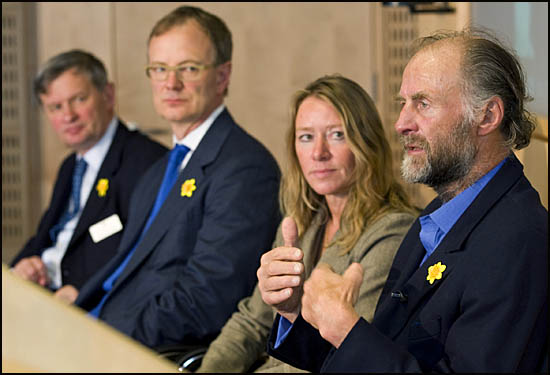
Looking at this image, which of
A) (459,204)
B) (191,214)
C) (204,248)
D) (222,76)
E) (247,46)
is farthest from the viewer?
(247,46)

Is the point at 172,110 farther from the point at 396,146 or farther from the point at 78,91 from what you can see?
the point at 396,146

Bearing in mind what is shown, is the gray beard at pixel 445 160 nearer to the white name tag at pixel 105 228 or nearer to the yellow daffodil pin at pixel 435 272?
the yellow daffodil pin at pixel 435 272

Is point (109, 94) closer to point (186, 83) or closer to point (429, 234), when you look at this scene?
point (186, 83)

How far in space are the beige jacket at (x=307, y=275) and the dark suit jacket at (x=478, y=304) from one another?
1.44 ft

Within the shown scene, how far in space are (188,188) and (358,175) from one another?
0.71m

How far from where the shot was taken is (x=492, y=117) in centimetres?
171

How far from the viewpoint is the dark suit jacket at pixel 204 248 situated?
2.69m

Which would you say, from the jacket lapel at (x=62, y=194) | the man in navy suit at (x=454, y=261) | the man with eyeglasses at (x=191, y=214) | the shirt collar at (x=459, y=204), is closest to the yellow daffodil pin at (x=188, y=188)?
the man with eyeglasses at (x=191, y=214)

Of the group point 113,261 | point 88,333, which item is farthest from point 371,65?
point 88,333

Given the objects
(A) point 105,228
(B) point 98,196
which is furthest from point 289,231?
(B) point 98,196

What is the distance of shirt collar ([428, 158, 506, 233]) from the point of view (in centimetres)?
170

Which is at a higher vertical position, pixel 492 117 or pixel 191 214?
pixel 492 117

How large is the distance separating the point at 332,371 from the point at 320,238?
1.08m

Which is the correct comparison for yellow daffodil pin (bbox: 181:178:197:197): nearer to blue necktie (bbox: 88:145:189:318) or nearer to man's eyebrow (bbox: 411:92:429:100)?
blue necktie (bbox: 88:145:189:318)
